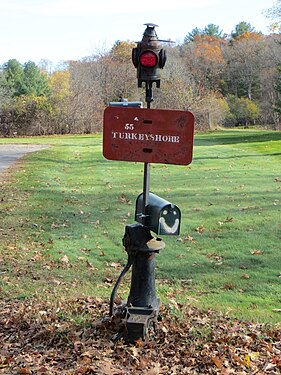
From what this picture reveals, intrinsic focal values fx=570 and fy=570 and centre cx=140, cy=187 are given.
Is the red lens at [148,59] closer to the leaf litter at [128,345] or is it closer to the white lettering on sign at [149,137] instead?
the white lettering on sign at [149,137]

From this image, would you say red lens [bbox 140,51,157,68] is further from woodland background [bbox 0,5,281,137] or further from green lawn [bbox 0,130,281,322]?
woodland background [bbox 0,5,281,137]

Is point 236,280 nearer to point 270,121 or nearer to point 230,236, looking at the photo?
point 230,236

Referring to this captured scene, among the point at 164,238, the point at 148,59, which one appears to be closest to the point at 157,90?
the point at 164,238

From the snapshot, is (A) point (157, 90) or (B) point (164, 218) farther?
(A) point (157, 90)

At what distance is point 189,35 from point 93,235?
85349 mm

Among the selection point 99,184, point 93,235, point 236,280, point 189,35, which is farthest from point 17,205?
point 189,35

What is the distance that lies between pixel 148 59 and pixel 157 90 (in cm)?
4391

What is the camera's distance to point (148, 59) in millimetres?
4445

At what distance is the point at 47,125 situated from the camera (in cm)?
4472

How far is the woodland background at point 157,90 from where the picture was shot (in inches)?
1748

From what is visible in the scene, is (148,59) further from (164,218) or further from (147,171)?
(164,218)

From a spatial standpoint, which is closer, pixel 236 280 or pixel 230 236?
pixel 236 280

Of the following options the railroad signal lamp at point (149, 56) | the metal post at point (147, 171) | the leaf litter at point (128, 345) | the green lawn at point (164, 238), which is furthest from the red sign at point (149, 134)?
the green lawn at point (164, 238)

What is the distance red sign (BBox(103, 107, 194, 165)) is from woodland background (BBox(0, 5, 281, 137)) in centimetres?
3327
